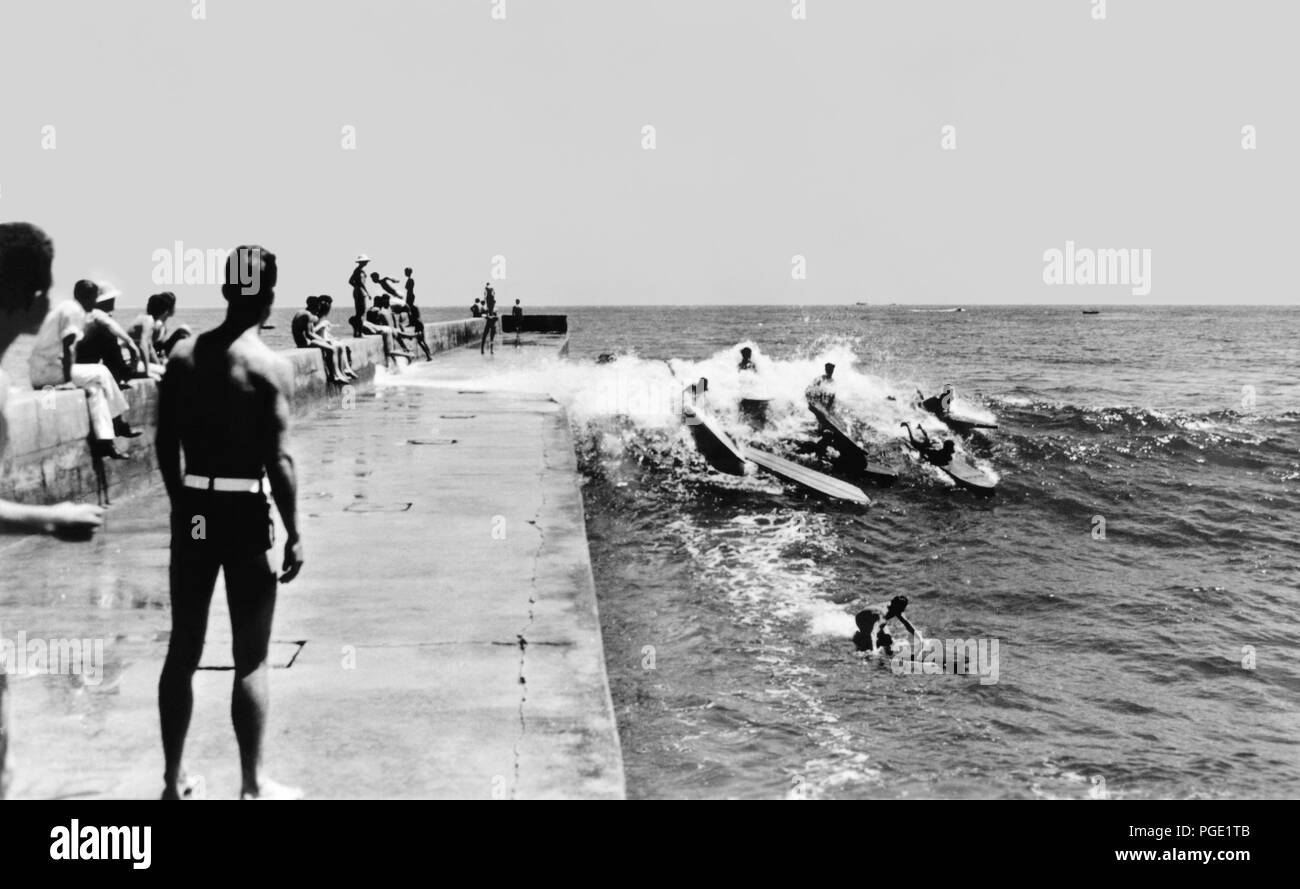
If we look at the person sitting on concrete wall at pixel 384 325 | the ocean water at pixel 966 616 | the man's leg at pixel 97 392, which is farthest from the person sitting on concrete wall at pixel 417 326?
the man's leg at pixel 97 392

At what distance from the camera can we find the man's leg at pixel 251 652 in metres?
3.38

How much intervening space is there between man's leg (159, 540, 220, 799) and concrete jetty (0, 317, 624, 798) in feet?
0.72

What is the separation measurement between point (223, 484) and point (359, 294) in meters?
20.4

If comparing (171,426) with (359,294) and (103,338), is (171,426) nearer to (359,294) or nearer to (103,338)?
(103,338)

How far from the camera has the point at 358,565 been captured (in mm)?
6938

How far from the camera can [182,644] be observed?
341 centimetres

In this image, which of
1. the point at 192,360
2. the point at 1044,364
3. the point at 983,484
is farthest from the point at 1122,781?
the point at 1044,364

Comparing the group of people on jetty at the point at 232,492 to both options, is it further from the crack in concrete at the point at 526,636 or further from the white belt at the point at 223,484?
the crack in concrete at the point at 526,636

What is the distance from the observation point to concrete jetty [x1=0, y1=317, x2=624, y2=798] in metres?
3.82

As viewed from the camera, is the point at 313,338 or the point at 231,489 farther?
the point at 313,338

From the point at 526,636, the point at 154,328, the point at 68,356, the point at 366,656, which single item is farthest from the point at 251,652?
the point at 154,328

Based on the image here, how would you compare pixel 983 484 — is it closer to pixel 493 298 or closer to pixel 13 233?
pixel 13 233

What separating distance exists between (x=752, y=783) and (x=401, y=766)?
234 cm

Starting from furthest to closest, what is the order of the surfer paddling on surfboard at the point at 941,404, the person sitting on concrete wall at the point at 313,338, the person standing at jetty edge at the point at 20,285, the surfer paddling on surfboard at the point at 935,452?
the surfer paddling on surfboard at the point at 941,404, the surfer paddling on surfboard at the point at 935,452, the person sitting on concrete wall at the point at 313,338, the person standing at jetty edge at the point at 20,285
